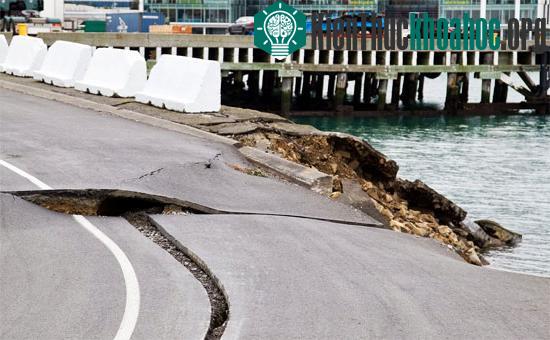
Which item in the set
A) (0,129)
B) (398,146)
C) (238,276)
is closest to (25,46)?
(0,129)

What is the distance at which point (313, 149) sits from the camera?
673 inches

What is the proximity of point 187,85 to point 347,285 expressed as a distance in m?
11.2

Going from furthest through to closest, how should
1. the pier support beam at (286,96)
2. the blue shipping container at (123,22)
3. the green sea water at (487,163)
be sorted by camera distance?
the blue shipping container at (123,22) → the pier support beam at (286,96) → the green sea water at (487,163)

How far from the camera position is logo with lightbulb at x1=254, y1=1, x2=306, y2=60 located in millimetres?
52178

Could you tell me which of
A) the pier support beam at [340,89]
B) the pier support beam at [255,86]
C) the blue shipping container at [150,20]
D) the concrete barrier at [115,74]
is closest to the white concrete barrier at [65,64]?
the concrete barrier at [115,74]

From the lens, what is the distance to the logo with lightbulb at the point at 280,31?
171 feet

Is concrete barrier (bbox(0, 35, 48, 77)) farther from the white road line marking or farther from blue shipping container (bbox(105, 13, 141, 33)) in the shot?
blue shipping container (bbox(105, 13, 141, 33))

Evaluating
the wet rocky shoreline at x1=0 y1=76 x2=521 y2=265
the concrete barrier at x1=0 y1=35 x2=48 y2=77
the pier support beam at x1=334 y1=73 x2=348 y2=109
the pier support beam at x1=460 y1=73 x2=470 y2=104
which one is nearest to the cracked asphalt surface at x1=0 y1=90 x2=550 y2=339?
the wet rocky shoreline at x1=0 y1=76 x2=521 y2=265

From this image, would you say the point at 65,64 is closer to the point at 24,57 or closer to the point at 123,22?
the point at 24,57

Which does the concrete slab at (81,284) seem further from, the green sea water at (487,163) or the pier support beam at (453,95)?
the pier support beam at (453,95)

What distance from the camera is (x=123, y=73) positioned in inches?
892

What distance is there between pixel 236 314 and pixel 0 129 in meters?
9.62

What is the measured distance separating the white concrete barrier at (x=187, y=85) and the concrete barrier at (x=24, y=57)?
7425 millimetres

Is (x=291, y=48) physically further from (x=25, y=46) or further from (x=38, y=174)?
(x=38, y=174)
